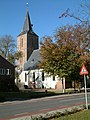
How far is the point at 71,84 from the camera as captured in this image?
54719 millimetres

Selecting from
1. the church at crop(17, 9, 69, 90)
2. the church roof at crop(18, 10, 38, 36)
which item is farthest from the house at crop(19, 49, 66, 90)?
the church roof at crop(18, 10, 38, 36)

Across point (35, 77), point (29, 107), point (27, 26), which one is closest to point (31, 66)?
point (35, 77)

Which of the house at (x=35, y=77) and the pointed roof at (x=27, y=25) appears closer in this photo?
the house at (x=35, y=77)

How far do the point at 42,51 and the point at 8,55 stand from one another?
28886 millimetres

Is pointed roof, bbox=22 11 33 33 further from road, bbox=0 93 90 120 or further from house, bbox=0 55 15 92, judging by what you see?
road, bbox=0 93 90 120

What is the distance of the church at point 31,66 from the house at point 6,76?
18.9 ft

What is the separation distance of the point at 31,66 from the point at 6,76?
1870cm

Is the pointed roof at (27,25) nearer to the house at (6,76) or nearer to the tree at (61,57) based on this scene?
the house at (6,76)

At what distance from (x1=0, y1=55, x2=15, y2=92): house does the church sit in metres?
5.77

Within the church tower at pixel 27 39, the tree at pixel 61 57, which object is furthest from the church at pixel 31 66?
the tree at pixel 61 57

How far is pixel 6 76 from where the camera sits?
47281 mm

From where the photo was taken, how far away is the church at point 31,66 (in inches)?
2249

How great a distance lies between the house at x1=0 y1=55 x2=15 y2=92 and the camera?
147ft

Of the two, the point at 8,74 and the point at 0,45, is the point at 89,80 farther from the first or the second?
the point at 0,45
